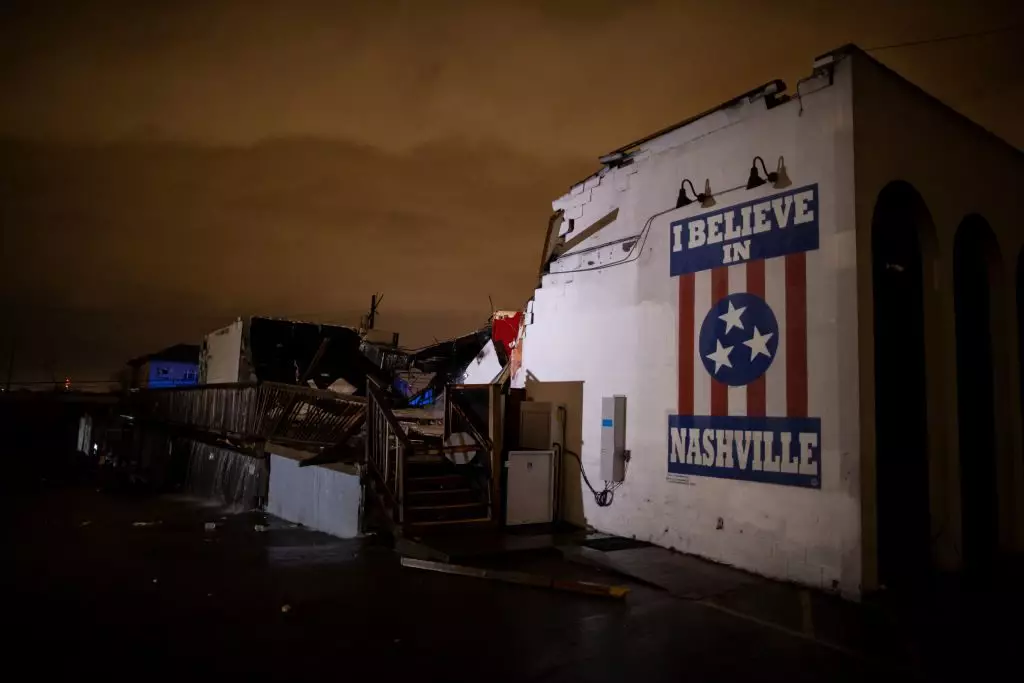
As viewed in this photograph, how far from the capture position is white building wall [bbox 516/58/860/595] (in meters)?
Answer: 7.11

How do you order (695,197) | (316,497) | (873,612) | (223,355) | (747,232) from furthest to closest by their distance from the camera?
(223,355) < (316,497) < (695,197) < (747,232) < (873,612)

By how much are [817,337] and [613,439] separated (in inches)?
135

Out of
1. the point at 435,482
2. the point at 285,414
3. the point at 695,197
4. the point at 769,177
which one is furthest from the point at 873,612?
the point at 285,414

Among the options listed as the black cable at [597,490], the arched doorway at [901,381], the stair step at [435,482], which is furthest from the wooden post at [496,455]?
the arched doorway at [901,381]

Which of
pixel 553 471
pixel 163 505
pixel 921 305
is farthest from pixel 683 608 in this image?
pixel 163 505

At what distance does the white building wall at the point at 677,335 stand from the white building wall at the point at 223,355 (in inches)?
730

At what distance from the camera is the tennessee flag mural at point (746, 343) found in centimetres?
755

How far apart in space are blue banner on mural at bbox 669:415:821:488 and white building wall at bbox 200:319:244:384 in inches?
832

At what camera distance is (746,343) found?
26.9 feet

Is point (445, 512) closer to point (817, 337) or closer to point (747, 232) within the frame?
point (817, 337)

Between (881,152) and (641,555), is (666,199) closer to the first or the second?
(881,152)

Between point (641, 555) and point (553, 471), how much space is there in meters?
2.48

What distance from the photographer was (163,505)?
1421cm

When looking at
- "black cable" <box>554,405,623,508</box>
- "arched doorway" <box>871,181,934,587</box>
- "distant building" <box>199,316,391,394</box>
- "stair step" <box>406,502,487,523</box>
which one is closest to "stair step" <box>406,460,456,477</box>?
"stair step" <box>406,502,487,523</box>
